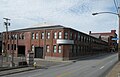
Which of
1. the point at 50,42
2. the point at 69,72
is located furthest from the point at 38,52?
the point at 69,72

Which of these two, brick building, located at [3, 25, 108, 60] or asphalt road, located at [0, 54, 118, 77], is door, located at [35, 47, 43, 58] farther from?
asphalt road, located at [0, 54, 118, 77]

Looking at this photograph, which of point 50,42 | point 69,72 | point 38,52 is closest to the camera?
point 69,72

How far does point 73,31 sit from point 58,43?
6056 millimetres

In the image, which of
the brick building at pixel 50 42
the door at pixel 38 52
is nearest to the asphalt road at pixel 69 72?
the brick building at pixel 50 42

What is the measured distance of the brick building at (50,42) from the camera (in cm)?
5044

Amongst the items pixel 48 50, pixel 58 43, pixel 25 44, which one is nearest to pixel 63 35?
pixel 58 43

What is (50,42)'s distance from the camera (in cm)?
5250

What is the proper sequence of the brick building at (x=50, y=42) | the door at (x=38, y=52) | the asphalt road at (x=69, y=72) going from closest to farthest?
the asphalt road at (x=69, y=72)
the brick building at (x=50, y=42)
the door at (x=38, y=52)

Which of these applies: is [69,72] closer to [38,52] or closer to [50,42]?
[50,42]

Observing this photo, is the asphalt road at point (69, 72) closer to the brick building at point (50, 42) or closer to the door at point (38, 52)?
the brick building at point (50, 42)

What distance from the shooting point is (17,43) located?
2448 inches

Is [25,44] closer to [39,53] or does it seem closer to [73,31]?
[39,53]

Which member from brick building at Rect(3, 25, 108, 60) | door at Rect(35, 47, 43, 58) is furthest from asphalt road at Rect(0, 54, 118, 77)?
door at Rect(35, 47, 43, 58)

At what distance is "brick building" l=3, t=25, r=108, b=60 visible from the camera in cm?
5044
